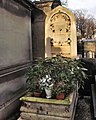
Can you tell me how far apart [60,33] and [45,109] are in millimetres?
2265

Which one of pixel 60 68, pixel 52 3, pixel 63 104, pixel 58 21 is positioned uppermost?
pixel 52 3

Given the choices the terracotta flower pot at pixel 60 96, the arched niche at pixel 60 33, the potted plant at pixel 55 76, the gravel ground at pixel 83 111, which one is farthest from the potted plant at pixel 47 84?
the arched niche at pixel 60 33

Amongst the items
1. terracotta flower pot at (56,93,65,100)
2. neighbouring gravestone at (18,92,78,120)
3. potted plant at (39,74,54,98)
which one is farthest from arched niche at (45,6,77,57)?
neighbouring gravestone at (18,92,78,120)

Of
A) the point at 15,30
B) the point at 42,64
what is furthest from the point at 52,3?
the point at 42,64

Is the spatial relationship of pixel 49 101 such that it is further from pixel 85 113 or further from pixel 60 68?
pixel 85 113

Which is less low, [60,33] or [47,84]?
[60,33]

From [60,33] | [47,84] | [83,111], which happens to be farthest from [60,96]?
[60,33]

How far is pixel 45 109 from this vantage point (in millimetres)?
2631

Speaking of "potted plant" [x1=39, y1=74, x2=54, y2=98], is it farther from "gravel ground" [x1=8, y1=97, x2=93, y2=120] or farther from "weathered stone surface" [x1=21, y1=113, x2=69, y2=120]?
"gravel ground" [x1=8, y1=97, x2=93, y2=120]

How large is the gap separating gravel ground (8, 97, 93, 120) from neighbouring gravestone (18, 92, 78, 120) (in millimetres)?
541

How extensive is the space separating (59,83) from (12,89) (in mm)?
897

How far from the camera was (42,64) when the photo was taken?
3197 mm

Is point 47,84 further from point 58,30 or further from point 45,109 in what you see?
point 58,30

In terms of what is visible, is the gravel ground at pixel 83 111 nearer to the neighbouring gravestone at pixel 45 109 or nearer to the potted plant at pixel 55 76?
the neighbouring gravestone at pixel 45 109
